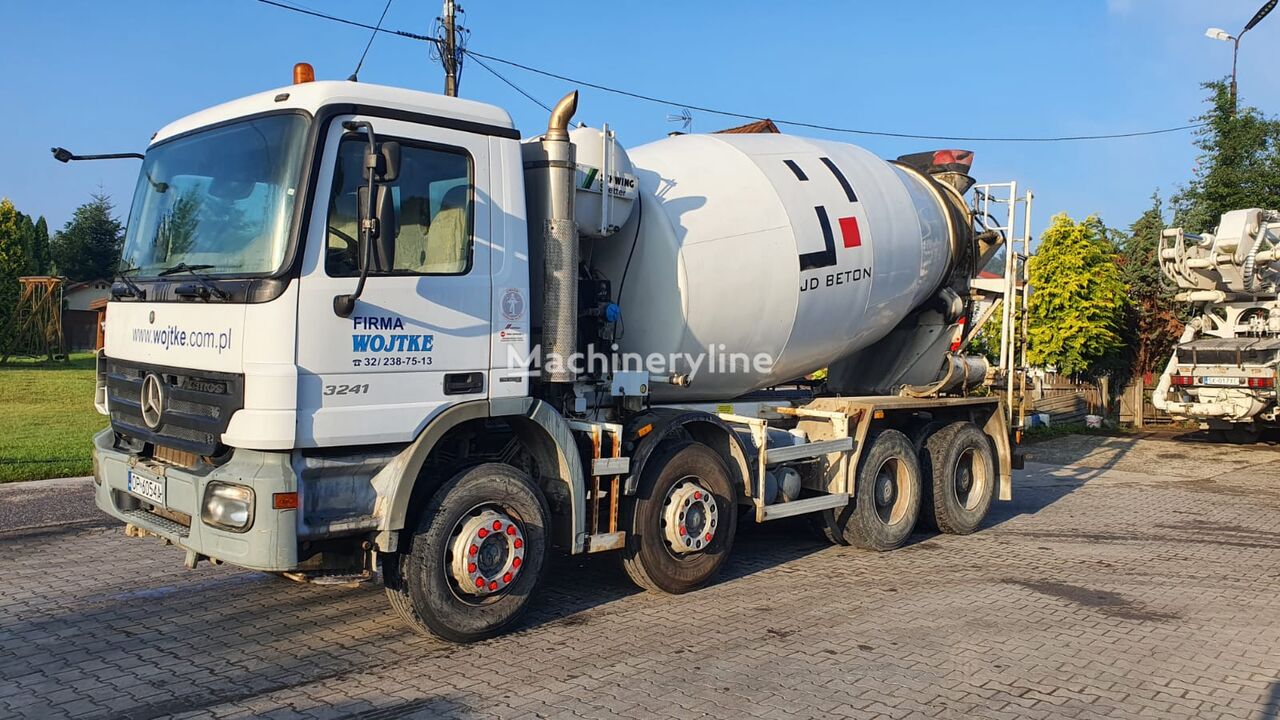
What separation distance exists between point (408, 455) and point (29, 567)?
426 cm

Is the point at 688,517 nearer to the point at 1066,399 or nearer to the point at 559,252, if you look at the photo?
the point at 559,252

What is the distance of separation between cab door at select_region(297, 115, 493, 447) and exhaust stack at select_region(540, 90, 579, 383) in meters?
0.48

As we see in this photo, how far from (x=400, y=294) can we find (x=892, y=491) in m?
5.45

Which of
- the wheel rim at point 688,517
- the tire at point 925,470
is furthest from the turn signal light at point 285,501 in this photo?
the tire at point 925,470

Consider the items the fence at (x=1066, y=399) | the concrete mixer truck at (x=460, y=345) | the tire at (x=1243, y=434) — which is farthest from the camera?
the fence at (x=1066, y=399)

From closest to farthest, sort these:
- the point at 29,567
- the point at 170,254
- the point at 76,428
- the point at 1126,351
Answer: the point at 170,254 < the point at 29,567 < the point at 76,428 < the point at 1126,351

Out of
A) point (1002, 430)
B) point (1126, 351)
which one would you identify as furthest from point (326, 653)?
point (1126, 351)

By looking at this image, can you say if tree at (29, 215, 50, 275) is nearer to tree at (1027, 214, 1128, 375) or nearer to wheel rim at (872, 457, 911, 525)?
tree at (1027, 214, 1128, 375)

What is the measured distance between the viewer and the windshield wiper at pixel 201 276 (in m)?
5.09

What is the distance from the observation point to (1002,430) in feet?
33.8

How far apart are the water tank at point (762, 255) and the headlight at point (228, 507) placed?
3070 mm

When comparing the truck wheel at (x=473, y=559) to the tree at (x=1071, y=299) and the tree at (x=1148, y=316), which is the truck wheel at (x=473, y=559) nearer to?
the tree at (x=1071, y=299)

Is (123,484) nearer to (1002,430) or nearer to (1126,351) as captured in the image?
(1002,430)

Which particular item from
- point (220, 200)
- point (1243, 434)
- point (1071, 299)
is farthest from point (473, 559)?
point (1071, 299)
